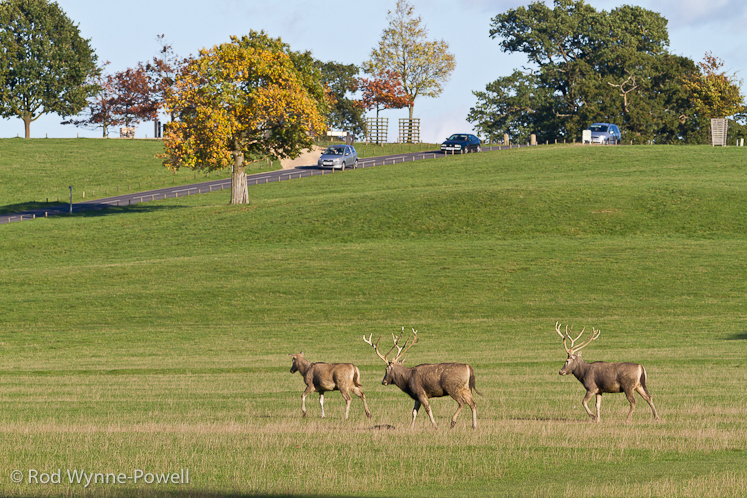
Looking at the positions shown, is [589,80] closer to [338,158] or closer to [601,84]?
[601,84]

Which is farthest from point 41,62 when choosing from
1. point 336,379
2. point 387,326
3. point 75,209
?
point 336,379

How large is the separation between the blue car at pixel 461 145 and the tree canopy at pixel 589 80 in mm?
19278

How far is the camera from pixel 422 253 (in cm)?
4897

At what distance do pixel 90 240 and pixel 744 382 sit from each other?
4679cm

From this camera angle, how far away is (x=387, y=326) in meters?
35.5

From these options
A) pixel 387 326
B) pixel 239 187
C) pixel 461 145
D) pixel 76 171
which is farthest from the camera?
pixel 461 145

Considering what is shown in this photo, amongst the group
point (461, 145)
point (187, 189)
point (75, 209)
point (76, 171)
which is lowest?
point (75, 209)

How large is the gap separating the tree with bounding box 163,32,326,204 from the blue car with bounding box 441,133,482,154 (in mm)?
37006

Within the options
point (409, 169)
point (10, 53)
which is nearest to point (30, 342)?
point (409, 169)

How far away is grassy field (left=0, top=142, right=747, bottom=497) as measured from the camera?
538 inches

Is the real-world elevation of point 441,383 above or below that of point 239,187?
below

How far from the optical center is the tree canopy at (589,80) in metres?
118

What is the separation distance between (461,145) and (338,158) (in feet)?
57.8

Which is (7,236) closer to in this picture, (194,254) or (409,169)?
(194,254)
